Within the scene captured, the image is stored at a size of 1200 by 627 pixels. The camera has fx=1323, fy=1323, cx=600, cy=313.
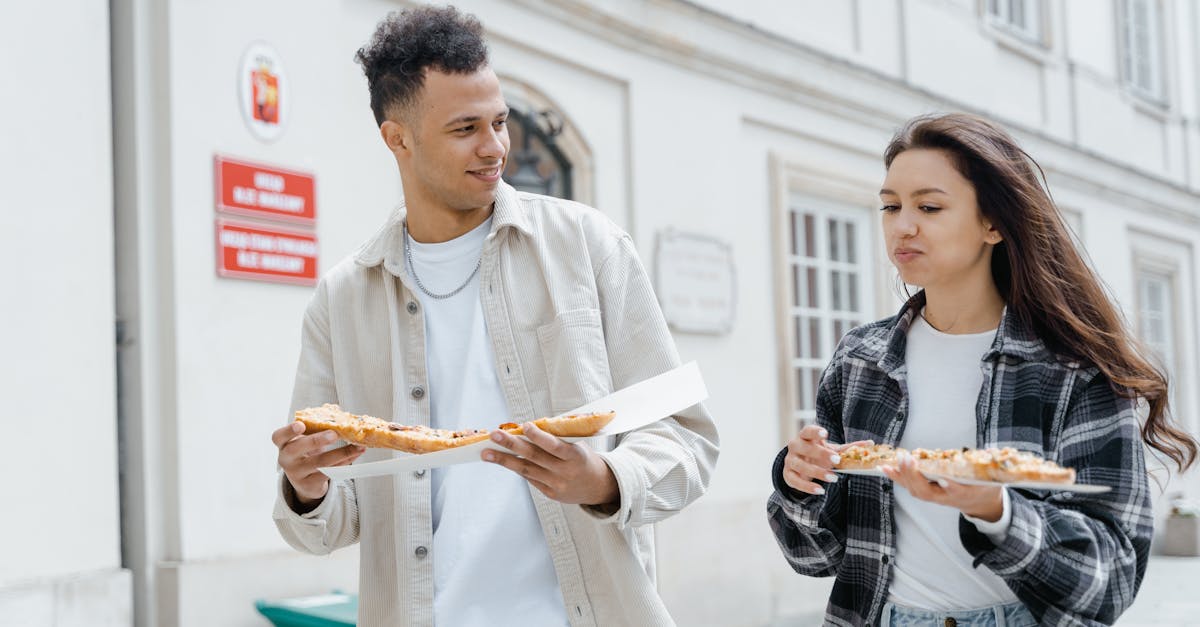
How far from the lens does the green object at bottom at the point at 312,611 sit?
4.67 meters

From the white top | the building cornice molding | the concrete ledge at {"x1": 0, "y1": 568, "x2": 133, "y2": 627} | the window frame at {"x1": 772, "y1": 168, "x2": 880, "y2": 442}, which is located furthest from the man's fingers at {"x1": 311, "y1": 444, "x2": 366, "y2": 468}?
the window frame at {"x1": 772, "y1": 168, "x2": 880, "y2": 442}

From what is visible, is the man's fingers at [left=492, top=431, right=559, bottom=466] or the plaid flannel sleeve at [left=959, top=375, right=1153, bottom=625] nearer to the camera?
the man's fingers at [left=492, top=431, right=559, bottom=466]

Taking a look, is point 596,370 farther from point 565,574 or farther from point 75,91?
point 75,91

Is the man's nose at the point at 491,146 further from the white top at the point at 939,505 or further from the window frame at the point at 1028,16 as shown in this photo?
the window frame at the point at 1028,16

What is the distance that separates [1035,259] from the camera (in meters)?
2.42

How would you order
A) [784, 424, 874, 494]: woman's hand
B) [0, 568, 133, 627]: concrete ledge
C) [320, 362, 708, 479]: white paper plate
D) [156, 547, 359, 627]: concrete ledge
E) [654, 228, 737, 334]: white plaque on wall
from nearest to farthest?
1. [320, 362, 708, 479]: white paper plate
2. [784, 424, 874, 494]: woman's hand
3. [0, 568, 133, 627]: concrete ledge
4. [156, 547, 359, 627]: concrete ledge
5. [654, 228, 737, 334]: white plaque on wall

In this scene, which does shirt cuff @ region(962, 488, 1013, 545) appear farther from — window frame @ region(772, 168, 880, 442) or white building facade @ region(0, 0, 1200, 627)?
window frame @ region(772, 168, 880, 442)

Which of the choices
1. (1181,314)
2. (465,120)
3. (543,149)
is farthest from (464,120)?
(1181,314)

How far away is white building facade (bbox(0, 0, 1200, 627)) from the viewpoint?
468 cm

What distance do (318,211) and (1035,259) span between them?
3.81m

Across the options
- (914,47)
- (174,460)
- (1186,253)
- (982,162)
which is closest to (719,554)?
(174,460)

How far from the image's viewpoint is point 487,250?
2.44 metres

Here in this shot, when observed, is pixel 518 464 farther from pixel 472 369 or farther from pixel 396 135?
pixel 396 135

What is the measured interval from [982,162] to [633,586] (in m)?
1.01
